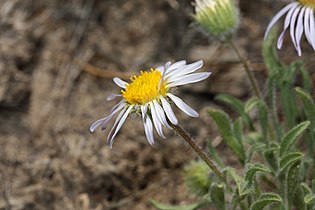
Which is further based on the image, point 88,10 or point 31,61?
point 88,10

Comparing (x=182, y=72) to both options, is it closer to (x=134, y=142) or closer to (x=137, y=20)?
(x=134, y=142)

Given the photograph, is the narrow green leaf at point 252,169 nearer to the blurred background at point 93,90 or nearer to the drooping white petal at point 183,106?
the drooping white petal at point 183,106

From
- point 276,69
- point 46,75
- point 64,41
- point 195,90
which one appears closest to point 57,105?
point 46,75

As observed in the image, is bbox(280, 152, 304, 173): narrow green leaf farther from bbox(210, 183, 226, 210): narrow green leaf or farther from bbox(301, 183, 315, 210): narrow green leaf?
bbox(210, 183, 226, 210): narrow green leaf

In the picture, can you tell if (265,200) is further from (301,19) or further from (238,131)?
(301,19)

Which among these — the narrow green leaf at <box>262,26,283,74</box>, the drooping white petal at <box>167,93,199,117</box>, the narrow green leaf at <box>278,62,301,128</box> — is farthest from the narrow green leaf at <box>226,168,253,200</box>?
the narrow green leaf at <box>262,26,283,74</box>

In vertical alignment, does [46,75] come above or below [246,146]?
above

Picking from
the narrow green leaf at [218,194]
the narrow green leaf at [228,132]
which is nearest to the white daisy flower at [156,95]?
the narrow green leaf at [218,194]
